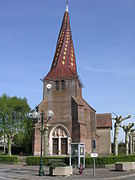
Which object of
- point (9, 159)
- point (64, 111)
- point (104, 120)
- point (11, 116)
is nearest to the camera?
point (9, 159)

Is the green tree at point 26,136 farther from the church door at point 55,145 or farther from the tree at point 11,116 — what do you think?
the church door at point 55,145

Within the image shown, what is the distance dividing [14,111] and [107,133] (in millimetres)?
18378

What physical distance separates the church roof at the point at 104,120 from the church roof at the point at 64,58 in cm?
1194

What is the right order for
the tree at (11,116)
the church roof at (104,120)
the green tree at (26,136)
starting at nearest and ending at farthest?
the tree at (11,116), the green tree at (26,136), the church roof at (104,120)

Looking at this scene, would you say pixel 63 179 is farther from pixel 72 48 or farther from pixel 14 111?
pixel 72 48

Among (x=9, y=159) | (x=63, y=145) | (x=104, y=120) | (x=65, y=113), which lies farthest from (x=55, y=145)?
(x=104, y=120)

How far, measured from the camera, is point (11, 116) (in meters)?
40.1

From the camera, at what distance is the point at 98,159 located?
22234 millimetres

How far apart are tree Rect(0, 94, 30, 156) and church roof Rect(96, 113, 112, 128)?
49.5 feet

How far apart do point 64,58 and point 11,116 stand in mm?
14352

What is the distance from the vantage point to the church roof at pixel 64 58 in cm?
4178

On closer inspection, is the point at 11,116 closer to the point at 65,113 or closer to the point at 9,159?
the point at 65,113

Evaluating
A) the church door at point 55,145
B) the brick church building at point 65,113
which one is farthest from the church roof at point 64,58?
the church door at point 55,145

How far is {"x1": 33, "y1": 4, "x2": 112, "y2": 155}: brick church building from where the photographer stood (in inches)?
1459
